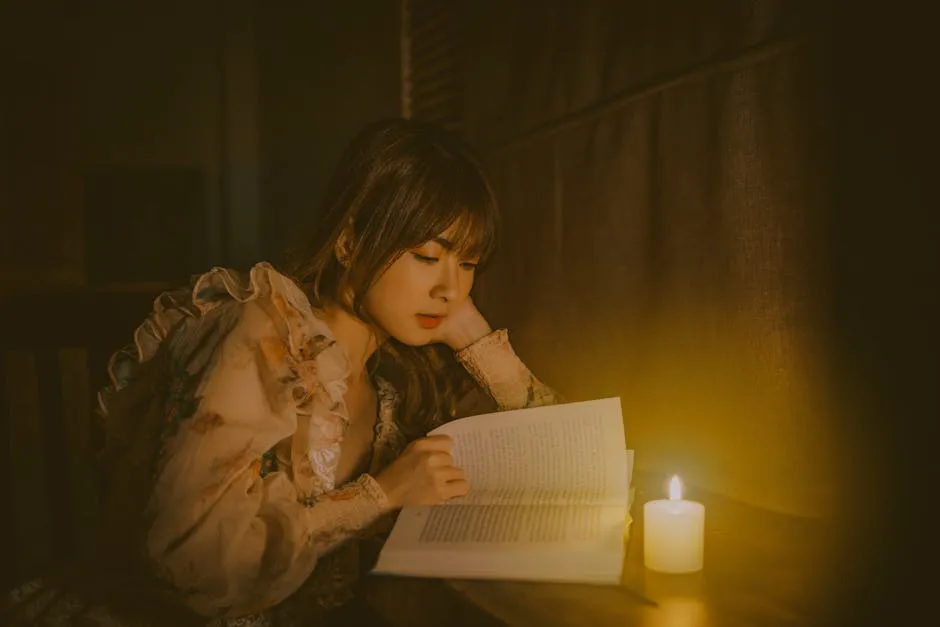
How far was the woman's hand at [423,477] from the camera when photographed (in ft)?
3.79

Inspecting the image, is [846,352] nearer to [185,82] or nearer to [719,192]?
[719,192]

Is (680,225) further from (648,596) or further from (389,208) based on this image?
(648,596)

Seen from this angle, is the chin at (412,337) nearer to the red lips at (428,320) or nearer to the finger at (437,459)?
the red lips at (428,320)

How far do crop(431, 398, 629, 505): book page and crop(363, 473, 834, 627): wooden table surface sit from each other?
158mm

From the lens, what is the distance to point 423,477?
1.16 metres

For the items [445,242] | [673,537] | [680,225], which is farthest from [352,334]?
[673,537]

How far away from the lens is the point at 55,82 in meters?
2.62

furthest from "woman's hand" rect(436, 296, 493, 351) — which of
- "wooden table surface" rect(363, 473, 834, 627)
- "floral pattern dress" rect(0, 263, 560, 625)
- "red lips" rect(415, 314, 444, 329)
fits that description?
"wooden table surface" rect(363, 473, 834, 627)

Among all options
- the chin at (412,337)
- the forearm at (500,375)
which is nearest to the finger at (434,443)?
the chin at (412,337)

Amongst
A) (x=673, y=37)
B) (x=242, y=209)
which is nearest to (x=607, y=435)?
(x=673, y=37)

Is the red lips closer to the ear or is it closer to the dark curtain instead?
the ear

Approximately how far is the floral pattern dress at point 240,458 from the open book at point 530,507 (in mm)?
141

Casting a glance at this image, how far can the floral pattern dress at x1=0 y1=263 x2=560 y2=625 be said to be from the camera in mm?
1003

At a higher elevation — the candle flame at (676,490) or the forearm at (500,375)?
the forearm at (500,375)
